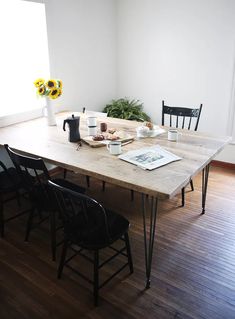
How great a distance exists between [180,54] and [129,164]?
7.95 ft

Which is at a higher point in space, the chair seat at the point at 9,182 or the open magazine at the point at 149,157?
the open magazine at the point at 149,157

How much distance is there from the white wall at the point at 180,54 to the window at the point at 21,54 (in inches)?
54.2

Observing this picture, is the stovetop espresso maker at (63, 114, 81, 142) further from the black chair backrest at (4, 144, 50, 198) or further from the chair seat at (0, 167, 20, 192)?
the chair seat at (0, 167, 20, 192)

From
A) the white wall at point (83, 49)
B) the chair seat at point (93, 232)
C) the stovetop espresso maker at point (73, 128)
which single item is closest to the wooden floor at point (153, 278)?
the chair seat at point (93, 232)

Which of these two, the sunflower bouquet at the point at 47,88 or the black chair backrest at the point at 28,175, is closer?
the black chair backrest at the point at 28,175

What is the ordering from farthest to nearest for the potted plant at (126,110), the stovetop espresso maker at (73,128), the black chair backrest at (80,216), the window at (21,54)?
1. the potted plant at (126,110)
2. the window at (21,54)
3. the stovetop espresso maker at (73,128)
4. the black chair backrest at (80,216)

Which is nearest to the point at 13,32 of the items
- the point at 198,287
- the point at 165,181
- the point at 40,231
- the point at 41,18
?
the point at 41,18

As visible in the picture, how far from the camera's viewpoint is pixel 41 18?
127 inches

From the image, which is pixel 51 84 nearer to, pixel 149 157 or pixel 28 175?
pixel 28 175

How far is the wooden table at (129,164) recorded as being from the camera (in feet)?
5.58

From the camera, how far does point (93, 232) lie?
5.91 feet

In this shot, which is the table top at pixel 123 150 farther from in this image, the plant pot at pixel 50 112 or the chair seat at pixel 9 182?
the chair seat at pixel 9 182

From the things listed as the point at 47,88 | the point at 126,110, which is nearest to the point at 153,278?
the point at 47,88

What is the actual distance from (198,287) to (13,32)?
9.71 feet
